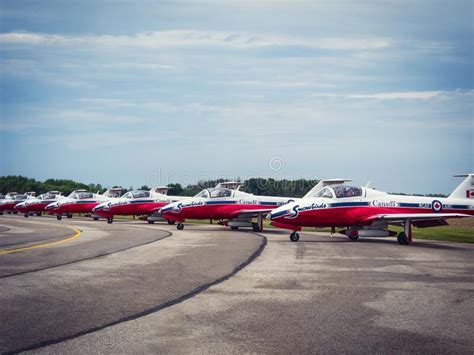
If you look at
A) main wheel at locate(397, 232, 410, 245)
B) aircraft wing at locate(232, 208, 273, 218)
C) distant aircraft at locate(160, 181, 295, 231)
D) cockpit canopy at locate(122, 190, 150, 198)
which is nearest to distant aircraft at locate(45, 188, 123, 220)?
cockpit canopy at locate(122, 190, 150, 198)

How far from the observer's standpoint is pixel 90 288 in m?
10.4

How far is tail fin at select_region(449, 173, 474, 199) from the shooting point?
2588 cm

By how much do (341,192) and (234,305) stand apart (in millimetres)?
16414

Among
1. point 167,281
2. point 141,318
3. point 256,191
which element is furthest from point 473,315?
point 256,191

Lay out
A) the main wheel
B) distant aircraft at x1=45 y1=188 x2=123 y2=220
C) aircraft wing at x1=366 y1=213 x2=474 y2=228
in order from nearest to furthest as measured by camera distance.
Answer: aircraft wing at x1=366 y1=213 x2=474 y2=228, the main wheel, distant aircraft at x1=45 y1=188 x2=123 y2=220

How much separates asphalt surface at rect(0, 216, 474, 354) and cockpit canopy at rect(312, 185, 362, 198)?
881 cm

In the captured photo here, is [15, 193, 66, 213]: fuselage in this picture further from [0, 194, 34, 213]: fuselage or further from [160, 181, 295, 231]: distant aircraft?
[160, 181, 295, 231]: distant aircraft

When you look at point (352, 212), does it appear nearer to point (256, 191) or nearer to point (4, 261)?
point (4, 261)

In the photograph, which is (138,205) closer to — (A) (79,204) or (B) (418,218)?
(A) (79,204)

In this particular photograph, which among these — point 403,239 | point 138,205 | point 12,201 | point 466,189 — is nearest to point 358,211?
point 403,239

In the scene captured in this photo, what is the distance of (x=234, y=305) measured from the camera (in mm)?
9039

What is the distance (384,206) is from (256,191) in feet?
171

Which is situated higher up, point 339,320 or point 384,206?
point 384,206

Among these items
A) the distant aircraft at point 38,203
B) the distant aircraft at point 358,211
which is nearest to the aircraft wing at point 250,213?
the distant aircraft at point 358,211
